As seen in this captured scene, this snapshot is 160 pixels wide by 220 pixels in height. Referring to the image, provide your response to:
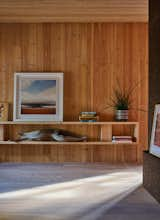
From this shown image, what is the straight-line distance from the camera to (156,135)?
289cm

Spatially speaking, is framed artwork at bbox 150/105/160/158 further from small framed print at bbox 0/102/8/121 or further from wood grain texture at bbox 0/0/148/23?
small framed print at bbox 0/102/8/121

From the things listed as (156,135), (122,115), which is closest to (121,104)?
(122,115)

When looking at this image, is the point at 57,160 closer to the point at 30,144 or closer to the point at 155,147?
the point at 30,144

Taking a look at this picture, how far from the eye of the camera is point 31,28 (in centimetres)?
471

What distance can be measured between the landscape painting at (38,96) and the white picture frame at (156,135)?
2.07 metres

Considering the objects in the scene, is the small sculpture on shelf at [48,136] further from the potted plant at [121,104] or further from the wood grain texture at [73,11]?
the wood grain texture at [73,11]

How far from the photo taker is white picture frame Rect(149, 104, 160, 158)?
111 inches

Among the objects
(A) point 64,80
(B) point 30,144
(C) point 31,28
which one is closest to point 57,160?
(B) point 30,144

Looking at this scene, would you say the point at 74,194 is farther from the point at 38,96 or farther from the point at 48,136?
the point at 38,96

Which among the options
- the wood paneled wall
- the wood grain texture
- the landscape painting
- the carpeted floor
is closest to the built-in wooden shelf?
the wood paneled wall

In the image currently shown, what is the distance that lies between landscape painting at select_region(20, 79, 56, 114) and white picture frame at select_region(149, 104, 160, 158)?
207cm

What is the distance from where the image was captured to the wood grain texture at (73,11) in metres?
3.88

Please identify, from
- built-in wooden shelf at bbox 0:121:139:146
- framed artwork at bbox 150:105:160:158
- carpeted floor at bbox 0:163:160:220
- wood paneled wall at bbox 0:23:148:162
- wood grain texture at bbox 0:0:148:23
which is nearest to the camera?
carpeted floor at bbox 0:163:160:220

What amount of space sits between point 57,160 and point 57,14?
255 centimetres
